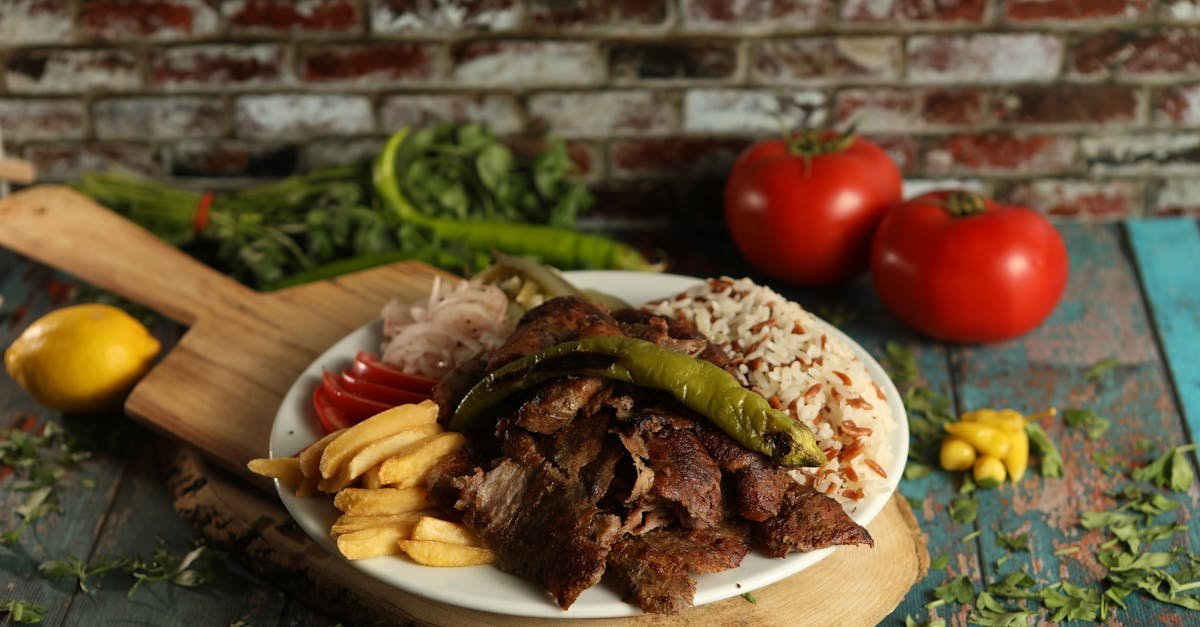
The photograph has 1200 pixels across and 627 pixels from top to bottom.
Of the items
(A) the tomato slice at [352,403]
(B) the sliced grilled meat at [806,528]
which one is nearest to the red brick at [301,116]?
(A) the tomato slice at [352,403]

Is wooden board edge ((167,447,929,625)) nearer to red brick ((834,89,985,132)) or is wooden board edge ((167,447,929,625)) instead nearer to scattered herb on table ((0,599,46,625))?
scattered herb on table ((0,599,46,625))

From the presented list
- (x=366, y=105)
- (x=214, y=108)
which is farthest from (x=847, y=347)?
(x=214, y=108)

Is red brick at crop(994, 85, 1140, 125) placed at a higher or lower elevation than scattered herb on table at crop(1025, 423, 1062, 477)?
higher

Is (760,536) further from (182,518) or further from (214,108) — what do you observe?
(214,108)

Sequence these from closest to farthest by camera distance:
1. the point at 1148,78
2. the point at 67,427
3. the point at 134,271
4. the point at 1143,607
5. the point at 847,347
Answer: the point at 1143,607 < the point at 847,347 < the point at 67,427 < the point at 134,271 < the point at 1148,78

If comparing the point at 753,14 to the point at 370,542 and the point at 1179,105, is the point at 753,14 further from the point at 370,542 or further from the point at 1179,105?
the point at 370,542

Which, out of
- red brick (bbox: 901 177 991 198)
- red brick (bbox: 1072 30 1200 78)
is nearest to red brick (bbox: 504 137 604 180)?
red brick (bbox: 901 177 991 198)

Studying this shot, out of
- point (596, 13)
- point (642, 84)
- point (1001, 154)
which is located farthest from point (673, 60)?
point (1001, 154)
